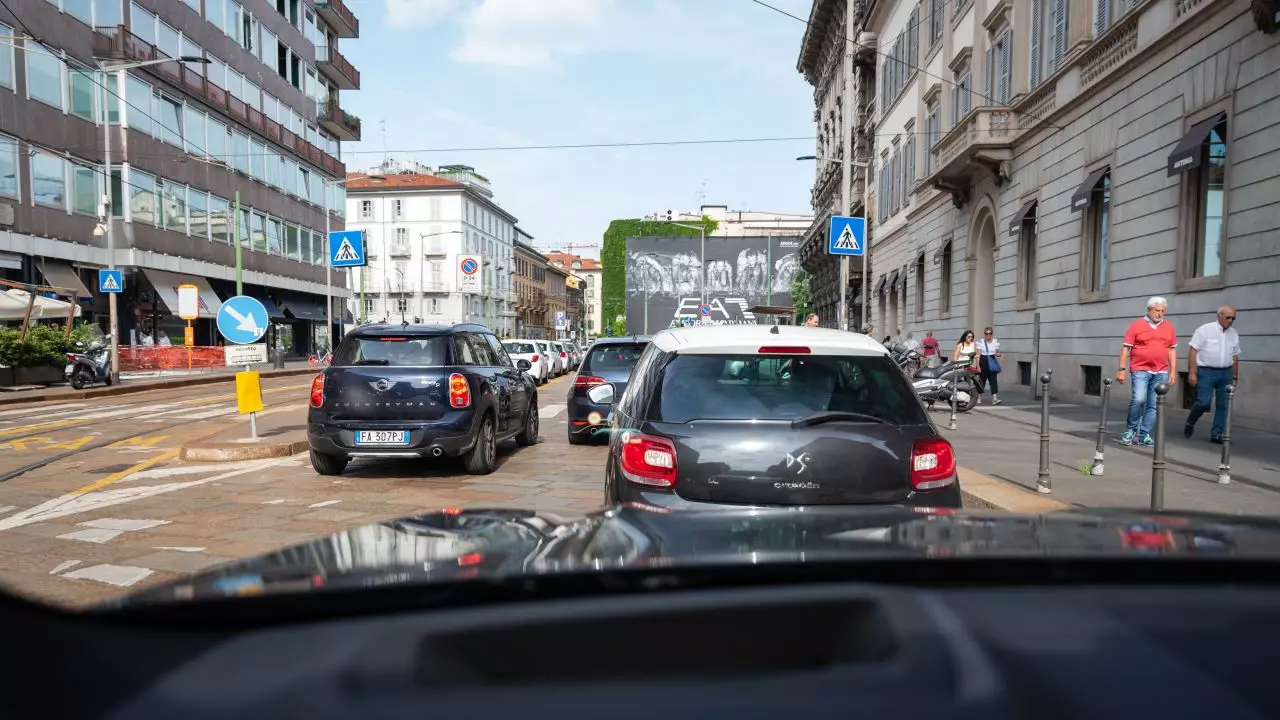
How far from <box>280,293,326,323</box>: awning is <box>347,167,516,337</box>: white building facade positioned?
2772 centimetres

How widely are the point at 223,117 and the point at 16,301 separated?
17072mm

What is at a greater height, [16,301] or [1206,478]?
[16,301]

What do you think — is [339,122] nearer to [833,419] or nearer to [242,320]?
[242,320]

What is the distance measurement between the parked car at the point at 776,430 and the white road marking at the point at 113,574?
2755mm

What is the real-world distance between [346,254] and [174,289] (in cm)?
1535

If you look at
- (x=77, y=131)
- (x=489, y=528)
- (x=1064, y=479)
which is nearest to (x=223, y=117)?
(x=77, y=131)

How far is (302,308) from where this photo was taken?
45.3m

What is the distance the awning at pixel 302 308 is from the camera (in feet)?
143

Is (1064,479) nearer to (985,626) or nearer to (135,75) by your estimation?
(985,626)

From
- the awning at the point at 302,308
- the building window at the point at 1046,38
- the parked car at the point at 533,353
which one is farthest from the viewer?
the awning at the point at 302,308

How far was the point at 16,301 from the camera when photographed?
21.6 metres

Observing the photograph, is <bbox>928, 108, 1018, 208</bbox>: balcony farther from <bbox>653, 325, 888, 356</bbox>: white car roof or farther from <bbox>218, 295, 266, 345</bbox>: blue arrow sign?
<bbox>653, 325, 888, 356</bbox>: white car roof

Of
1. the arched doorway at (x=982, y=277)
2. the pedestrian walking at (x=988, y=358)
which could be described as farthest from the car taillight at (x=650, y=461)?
the arched doorway at (x=982, y=277)

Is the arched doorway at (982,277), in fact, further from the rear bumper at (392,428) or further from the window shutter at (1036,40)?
the rear bumper at (392,428)
